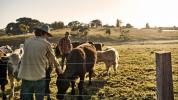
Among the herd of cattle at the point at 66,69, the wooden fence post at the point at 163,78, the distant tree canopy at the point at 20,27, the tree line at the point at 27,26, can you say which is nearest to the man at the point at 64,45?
the herd of cattle at the point at 66,69

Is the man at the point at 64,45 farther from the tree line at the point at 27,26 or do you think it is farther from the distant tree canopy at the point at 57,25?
the distant tree canopy at the point at 57,25

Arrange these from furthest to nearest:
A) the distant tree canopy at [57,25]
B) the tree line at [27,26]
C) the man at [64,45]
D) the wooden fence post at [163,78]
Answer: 1. the distant tree canopy at [57,25]
2. the tree line at [27,26]
3. the man at [64,45]
4. the wooden fence post at [163,78]

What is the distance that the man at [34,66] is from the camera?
24.2ft

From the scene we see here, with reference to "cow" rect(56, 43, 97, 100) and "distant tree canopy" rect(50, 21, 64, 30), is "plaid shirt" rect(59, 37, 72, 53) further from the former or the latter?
"distant tree canopy" rect(50, 21, 64, 30)

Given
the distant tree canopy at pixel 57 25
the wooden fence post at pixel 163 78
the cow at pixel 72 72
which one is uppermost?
the wooden fence post at pixel 163 78

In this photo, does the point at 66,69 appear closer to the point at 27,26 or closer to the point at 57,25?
the point at 27,26

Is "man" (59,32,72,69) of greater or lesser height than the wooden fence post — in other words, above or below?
below

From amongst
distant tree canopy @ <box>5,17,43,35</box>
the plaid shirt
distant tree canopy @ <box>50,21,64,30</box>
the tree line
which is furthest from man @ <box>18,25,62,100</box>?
distant tree canopy @ <box>50,21,64,30</box>

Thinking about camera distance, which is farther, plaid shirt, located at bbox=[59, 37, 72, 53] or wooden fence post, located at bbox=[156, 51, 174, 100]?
plaid shirt, located at bbox=[59, 37, 72, 53]

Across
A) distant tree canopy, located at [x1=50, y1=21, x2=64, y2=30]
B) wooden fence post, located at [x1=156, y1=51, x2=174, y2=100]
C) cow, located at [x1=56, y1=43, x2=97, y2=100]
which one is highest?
wooden fence post, located at [x1=156, y1=51, x2=174, y2=100]

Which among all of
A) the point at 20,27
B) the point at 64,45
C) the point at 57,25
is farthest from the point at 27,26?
the point at 64,45

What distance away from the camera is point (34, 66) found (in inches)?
291

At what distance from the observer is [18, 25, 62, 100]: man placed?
24.2 feet

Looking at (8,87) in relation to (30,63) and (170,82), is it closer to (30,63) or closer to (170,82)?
(30,63)
